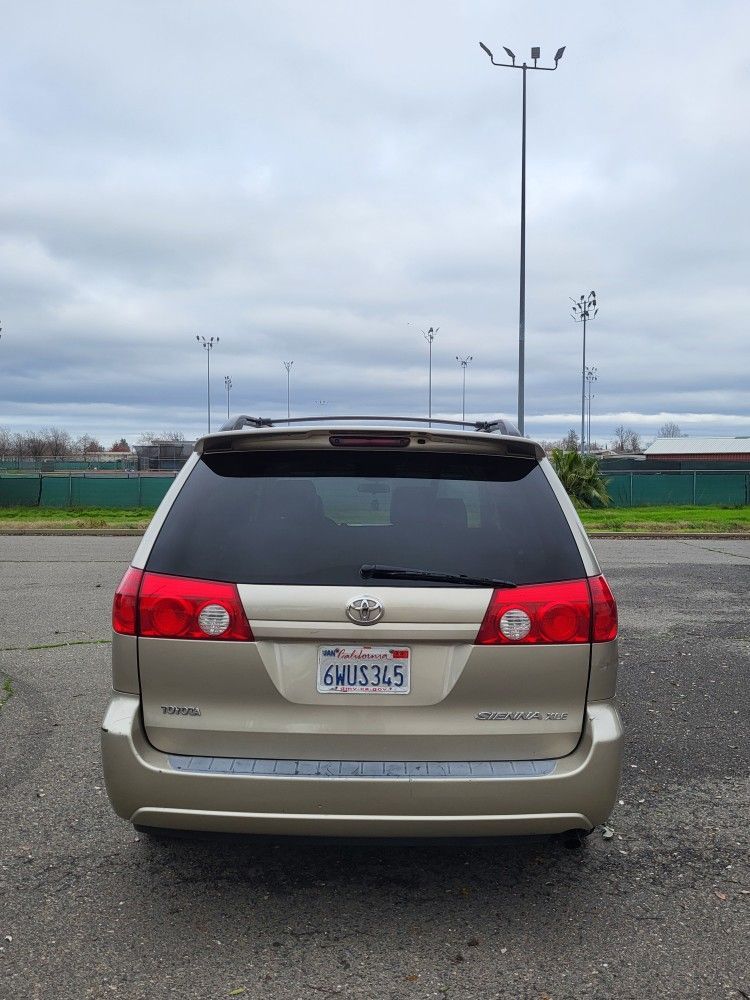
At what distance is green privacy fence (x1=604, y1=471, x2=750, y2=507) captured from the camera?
3269cm

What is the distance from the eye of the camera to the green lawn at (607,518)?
22641 mm

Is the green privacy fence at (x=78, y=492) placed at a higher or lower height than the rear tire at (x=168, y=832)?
lower

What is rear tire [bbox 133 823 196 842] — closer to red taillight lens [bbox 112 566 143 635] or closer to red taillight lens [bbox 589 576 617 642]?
red taillight lens [bbox 112 566 143 635]

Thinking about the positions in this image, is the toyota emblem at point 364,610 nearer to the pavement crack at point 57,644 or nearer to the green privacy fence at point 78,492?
the pavement crack at point 57,644

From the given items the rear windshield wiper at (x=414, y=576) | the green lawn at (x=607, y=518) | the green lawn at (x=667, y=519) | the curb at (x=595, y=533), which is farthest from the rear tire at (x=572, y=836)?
the green lawn at (x=607, y=518)

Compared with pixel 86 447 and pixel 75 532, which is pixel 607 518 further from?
pixel 86 447

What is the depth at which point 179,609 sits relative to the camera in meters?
3.02

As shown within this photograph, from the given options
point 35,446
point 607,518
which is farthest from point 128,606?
point 35,446

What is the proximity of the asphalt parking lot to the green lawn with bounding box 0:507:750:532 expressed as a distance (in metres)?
18.0

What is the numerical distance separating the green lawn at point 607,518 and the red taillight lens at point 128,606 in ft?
63.3

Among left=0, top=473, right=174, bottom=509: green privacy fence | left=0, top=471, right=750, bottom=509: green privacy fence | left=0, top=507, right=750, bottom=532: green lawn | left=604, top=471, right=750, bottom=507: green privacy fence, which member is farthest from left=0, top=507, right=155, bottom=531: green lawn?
left=604, top=471, right=750, bottom=507: green privacy fence

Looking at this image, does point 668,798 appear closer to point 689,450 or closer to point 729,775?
point 729,775

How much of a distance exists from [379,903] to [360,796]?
66 centimetres

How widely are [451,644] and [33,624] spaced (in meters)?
6.71
